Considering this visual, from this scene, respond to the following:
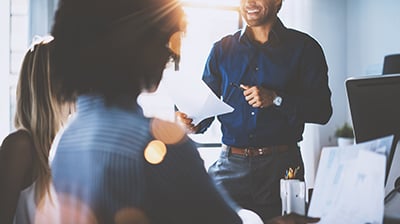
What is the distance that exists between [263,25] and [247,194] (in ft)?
2.42

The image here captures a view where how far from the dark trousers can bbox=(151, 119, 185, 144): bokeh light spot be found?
3.62ft

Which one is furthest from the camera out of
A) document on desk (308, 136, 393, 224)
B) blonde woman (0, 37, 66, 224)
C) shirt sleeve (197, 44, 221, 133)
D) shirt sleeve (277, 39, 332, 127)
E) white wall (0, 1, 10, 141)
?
white wall (0, 1, 10, 141)

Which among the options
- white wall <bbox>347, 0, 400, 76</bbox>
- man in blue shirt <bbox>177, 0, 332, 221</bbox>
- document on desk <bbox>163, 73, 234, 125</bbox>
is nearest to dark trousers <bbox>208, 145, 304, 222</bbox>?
man in blue shirt <bbox>177, 0, 332, 221</bbox>

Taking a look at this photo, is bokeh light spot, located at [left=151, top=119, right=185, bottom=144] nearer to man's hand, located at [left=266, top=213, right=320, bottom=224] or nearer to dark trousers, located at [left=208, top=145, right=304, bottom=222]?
man's hand, located at [left=266, top=213, right=320, bottom=224]

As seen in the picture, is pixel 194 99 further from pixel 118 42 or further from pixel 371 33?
pixel 371 33

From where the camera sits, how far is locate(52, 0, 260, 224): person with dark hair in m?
0.65

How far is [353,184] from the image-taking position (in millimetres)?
838

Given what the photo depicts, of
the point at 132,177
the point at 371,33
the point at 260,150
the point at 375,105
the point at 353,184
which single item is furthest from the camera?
the point at 371,33

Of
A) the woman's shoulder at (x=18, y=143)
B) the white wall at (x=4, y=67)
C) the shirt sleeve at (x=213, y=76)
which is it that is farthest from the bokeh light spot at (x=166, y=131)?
the white wall at (x=4, y=67)

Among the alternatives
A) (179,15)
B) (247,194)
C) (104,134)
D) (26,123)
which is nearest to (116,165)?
(104,134)

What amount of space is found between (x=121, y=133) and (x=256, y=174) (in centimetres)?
121

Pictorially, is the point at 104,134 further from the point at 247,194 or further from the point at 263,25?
the point at 263,25

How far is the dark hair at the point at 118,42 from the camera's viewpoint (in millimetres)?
709

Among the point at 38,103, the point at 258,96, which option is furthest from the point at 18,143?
the point at 258,96
